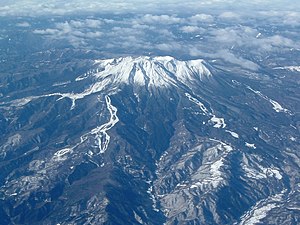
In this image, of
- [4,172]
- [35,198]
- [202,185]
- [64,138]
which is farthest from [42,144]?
[202,185]

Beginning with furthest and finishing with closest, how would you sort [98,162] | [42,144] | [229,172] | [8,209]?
[42,144], [98,162], [229,172], [8,209]

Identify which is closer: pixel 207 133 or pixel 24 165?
pixel 24 165

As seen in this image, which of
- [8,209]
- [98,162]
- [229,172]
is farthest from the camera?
[98,162]

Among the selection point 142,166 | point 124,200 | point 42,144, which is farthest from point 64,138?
point 124,200

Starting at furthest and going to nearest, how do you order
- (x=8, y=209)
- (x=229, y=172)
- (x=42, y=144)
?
(x=42, y=144)
(x=229, y=172)
(x=8, y=209)

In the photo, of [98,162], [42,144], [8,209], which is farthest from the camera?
[42,144]

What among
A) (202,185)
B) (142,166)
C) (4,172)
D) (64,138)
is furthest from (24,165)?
(202,185)

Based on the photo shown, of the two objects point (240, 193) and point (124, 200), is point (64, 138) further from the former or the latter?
point (240, 193)

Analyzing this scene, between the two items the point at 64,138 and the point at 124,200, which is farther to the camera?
the point at 64,138

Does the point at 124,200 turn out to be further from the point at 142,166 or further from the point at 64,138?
the point at 64,138
